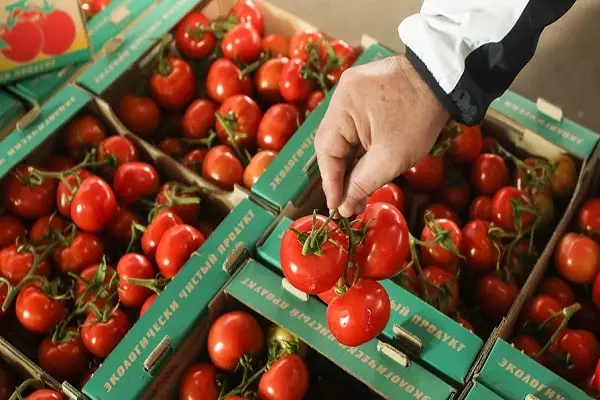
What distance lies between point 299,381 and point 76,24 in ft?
3.21

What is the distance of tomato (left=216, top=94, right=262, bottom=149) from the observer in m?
1.54

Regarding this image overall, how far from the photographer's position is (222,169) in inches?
58.3

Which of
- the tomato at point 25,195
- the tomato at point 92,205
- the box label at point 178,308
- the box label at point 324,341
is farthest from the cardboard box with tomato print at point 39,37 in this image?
the box label at point 324,341

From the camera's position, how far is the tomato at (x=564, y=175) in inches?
56.5

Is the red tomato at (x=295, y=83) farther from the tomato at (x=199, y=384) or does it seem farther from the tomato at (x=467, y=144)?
the tomato at (x=199, y=384)

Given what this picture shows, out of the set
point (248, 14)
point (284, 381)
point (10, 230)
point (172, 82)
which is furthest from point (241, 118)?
point (284, 381)

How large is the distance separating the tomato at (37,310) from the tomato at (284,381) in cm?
41

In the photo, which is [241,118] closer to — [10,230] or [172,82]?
[172,82]

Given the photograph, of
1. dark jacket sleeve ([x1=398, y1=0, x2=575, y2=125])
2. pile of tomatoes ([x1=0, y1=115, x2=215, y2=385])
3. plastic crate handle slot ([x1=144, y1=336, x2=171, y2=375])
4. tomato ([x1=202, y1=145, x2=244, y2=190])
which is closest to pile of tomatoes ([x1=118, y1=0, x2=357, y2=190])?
tomato ([x1=202, y1=145, x2=244, y2=190])

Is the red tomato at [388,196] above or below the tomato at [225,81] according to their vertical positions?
below

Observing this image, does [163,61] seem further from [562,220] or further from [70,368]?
[562,220]

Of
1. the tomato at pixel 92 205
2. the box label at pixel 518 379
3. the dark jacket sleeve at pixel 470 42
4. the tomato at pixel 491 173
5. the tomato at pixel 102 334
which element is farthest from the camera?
the tomato at pixel 491 173

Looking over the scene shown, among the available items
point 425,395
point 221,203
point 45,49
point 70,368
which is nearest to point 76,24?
point 45,49

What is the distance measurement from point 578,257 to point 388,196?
1.22 feet
